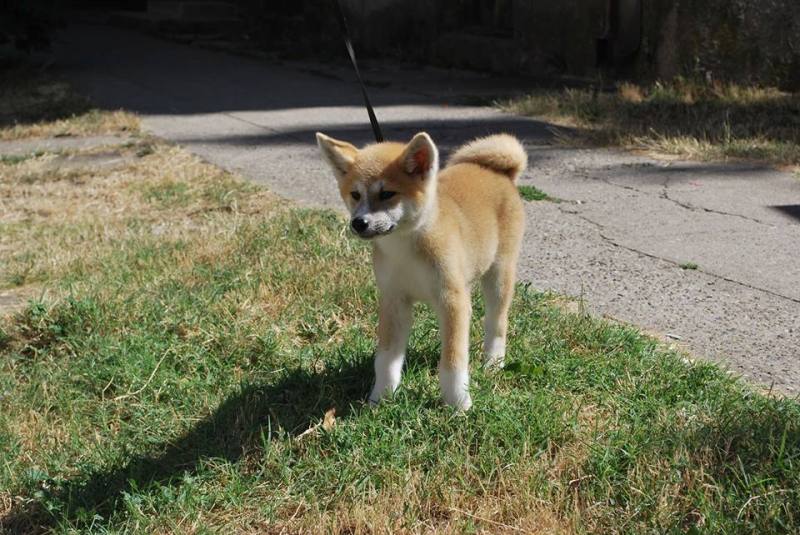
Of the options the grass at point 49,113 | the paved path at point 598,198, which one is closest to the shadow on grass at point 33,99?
the grass at point 49,113

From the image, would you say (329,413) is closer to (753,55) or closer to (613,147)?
(613,147)

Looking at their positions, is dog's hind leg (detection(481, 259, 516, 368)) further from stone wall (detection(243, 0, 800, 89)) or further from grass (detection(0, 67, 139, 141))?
stone wall (detection(243, 0, 800, 89))

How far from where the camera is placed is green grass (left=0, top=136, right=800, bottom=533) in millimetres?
3297

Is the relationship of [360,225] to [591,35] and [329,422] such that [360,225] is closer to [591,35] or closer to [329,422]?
[329,422]

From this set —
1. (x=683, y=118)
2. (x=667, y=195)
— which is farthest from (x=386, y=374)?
(x=683, y=118)

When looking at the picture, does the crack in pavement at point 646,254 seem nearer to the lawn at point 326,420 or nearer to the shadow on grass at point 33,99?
the lawn at point 326,420

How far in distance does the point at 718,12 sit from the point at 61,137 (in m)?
6.39

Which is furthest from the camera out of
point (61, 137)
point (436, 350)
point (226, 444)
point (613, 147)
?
point (61, 137)

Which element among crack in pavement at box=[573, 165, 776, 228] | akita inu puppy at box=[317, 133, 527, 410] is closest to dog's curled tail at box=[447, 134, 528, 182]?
akita inu puppy at box=[317, 133, 527, 410]

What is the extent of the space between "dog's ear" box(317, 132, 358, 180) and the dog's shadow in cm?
87

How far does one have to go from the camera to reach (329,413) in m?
3.85

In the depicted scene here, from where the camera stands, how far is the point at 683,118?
350 inches

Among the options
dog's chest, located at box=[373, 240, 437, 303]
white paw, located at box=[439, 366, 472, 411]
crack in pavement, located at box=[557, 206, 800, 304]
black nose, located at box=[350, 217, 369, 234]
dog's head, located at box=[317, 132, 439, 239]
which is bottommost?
crack in pavement, located at box=[557, 206, 800, 304]

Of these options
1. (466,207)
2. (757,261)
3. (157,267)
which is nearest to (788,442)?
(466,207)
